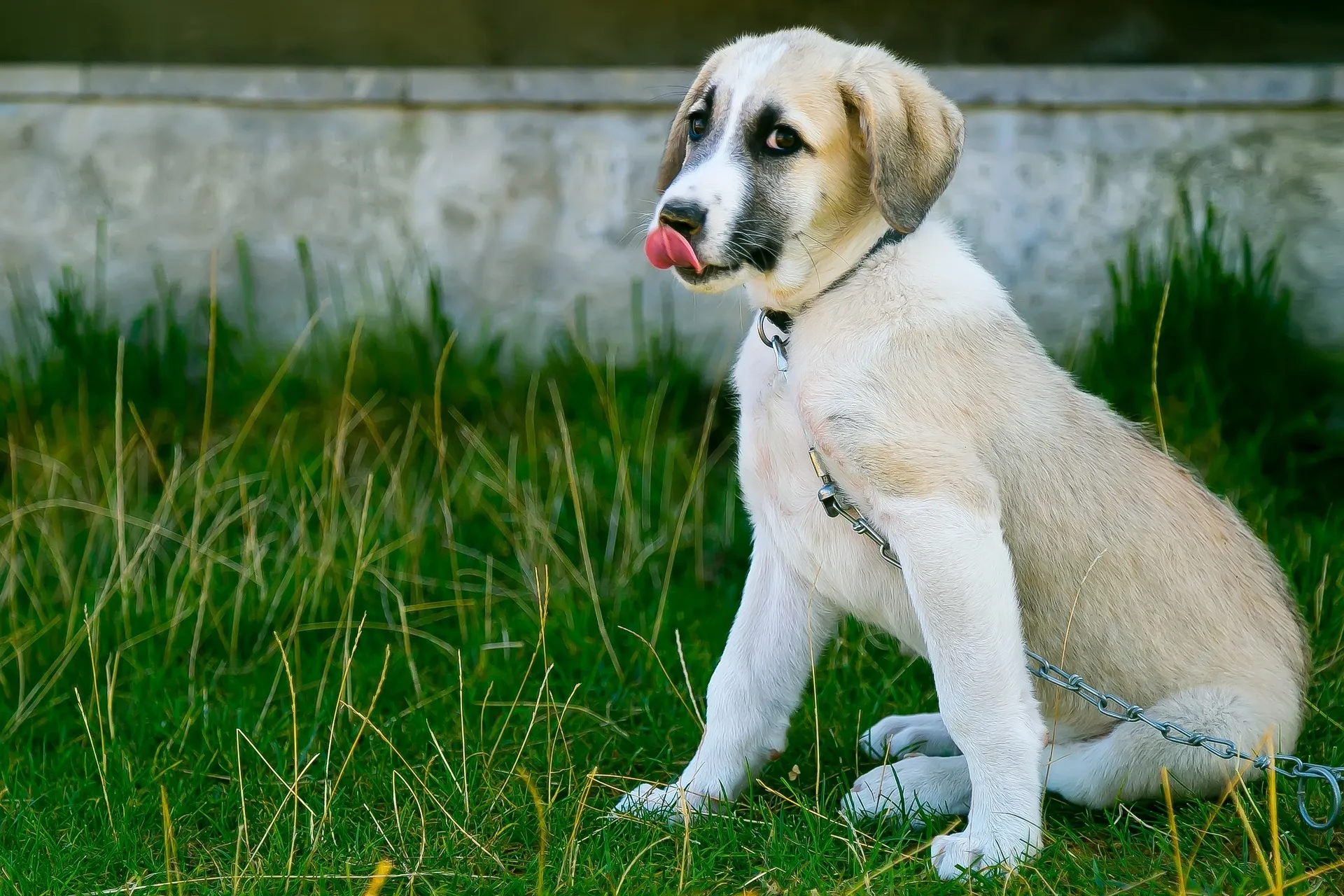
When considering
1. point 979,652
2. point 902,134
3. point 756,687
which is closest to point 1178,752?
point 979,652

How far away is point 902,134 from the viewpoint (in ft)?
9.39

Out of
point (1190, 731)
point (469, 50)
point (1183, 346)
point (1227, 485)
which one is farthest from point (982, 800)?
point (469, 50)

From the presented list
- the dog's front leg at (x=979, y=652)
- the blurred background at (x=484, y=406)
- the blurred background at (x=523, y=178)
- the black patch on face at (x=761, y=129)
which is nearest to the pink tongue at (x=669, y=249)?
the black patch on face at (x=761, y=129)

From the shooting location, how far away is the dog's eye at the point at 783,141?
287 centimetres

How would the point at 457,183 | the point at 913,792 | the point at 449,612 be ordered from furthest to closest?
the point at 457,183 → the point at 449,612 → the point at 913,792

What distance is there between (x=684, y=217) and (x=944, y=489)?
787 mm

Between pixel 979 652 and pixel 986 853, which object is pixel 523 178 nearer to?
pixel 979 652

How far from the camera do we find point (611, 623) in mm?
4191

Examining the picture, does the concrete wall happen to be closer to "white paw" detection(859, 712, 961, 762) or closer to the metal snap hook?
"white paw" detection(859, 712, 961, 762)

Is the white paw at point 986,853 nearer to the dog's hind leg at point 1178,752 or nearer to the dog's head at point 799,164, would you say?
the dog's hind leg at point 1178,752

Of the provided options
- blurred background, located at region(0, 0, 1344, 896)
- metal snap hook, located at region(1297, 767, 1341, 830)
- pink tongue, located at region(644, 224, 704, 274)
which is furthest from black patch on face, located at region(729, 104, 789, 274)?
metal snap hook, located at region(1297, 767, 1341, 830)

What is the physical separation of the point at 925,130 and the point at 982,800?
1.46 m

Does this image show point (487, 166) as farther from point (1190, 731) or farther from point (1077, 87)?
point (1190, 731)

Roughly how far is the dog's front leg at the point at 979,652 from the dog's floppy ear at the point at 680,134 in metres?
1.10
